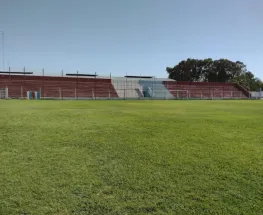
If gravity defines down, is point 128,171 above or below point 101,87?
below

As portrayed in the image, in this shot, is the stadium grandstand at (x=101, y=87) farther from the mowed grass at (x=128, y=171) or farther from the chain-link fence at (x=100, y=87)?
the mowed grass at (x=128, y=171)

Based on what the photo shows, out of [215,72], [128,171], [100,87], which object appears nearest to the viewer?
[128,171]

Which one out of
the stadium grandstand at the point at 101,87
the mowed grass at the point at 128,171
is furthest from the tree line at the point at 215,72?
the mowed grass at the point at 128,171

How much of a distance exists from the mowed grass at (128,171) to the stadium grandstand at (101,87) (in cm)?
3873

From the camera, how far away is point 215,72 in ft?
294

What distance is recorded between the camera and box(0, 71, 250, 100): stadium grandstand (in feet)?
160

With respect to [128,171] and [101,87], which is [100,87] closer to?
[101,87]

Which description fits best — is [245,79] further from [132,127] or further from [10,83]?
[132,127]

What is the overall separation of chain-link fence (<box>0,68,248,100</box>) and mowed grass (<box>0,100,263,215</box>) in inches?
1485

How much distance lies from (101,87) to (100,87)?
0.57 ft

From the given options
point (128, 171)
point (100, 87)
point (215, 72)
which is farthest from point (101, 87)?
point (128, 171)

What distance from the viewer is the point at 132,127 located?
773 centimetres

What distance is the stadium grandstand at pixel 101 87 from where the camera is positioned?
160 feet

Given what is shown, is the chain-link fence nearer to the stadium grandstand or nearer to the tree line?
the stadium grandstand
